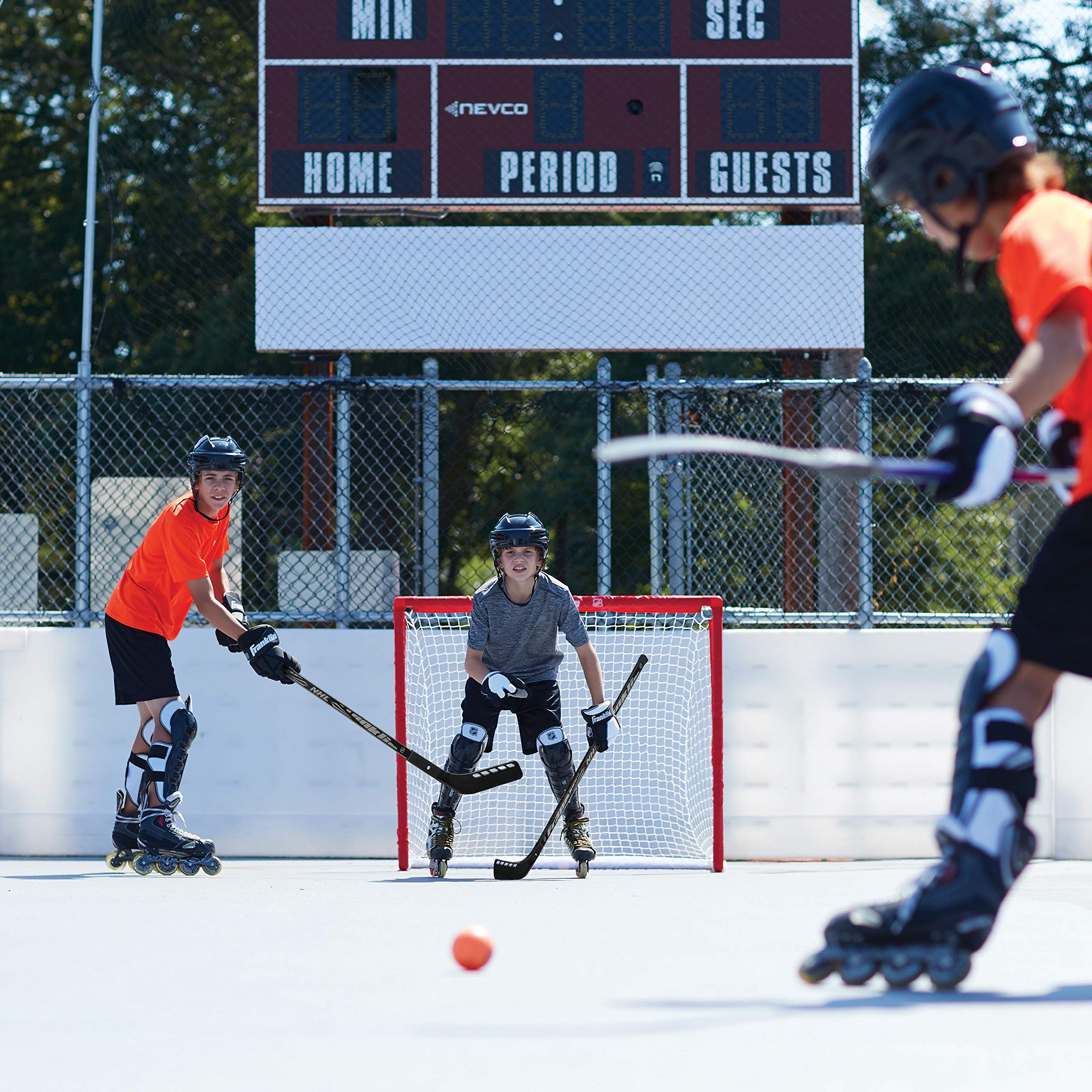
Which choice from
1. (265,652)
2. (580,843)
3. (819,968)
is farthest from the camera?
(580,843)

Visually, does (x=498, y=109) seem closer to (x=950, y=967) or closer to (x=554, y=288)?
(x=554, y=288)

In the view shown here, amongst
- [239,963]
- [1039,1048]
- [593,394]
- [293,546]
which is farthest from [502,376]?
[1039,1048]

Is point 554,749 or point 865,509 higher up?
point 865,509

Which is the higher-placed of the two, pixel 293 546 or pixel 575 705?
pixel 293 546

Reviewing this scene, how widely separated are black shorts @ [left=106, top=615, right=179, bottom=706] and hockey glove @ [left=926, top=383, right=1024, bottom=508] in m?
4.24

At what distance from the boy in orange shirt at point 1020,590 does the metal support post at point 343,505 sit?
13.9 ft

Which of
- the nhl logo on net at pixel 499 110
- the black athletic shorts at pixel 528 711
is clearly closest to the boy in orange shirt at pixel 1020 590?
the black athletic shorts at pixel 528 711

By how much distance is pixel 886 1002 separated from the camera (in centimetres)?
278

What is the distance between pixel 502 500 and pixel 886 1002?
13.6 meters

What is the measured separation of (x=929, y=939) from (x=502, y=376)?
1652cm

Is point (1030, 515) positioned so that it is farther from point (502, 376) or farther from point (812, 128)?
point (502, 376)

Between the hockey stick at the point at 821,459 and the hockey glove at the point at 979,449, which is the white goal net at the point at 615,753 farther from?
the hockey glove at the point at 979,449

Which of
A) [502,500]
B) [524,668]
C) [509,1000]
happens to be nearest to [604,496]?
[524,668]

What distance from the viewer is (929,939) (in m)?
2.83
